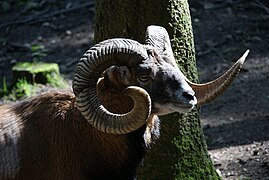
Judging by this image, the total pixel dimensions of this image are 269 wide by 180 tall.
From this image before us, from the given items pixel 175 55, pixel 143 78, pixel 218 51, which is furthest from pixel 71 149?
pixel 218 51

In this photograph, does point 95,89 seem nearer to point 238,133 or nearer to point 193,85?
point 193,85

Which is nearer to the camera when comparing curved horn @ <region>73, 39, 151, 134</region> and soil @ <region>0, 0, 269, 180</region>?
curved horn @ <region>73, 39, 151, 134</region>

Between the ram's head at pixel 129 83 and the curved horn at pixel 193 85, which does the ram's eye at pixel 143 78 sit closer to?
the ram's head at pixel 129 83

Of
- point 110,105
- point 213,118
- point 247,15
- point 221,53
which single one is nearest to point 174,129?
point 110,105

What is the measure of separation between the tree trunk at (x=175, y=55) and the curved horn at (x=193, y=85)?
0.78 m

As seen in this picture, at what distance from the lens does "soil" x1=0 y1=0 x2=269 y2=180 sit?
11.3 meters

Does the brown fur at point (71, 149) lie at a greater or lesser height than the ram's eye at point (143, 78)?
lesser

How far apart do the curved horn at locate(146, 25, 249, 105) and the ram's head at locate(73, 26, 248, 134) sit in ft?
0.06

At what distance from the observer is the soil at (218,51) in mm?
11281

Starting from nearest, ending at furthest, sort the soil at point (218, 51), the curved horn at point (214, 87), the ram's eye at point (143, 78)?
the ram's eye at point (143, 78) < the curved horn at point (214, 87) < the soil at point (218, 51)

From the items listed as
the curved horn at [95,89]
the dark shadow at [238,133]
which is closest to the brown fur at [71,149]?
the curved horn at [95,89]

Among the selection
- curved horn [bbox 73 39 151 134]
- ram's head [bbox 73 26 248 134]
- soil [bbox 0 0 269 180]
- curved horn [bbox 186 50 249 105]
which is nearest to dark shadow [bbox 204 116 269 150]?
soil [bbox 0 0 269 180]

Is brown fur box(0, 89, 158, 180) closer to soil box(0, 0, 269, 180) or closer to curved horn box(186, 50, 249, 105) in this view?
curved horn box(186, 50, 249, 105)

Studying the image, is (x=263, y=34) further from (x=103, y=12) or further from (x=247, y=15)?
(x=103, y=12)
